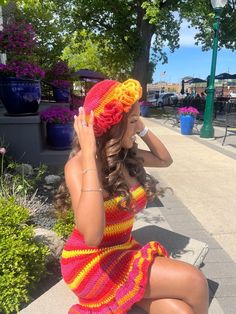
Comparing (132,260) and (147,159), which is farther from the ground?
(147,159)

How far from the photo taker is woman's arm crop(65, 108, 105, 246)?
60.7 inches

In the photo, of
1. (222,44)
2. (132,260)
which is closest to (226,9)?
(222,44)

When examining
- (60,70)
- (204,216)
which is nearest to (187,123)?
(60,70)

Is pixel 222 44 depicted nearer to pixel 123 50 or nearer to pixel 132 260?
pixel 123 50

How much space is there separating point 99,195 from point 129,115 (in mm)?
470

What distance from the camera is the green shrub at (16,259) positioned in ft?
7.51

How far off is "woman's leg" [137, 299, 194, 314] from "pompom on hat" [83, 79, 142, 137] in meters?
0.87

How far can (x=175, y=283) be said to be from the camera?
68.7 inches

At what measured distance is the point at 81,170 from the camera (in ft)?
5.68

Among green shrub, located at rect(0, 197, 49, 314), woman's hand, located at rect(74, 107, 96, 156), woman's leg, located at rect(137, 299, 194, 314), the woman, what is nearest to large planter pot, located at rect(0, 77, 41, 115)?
green shrub, located at rect(0, 197, 49, 314)

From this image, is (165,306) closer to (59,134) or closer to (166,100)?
(59,134)

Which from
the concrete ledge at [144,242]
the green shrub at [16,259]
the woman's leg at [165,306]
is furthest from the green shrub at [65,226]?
the woman's leg at [165,306]

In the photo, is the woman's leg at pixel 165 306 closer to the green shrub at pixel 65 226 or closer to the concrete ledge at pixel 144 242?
the concrete ledge at pixel 144 242

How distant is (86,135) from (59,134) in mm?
4571
